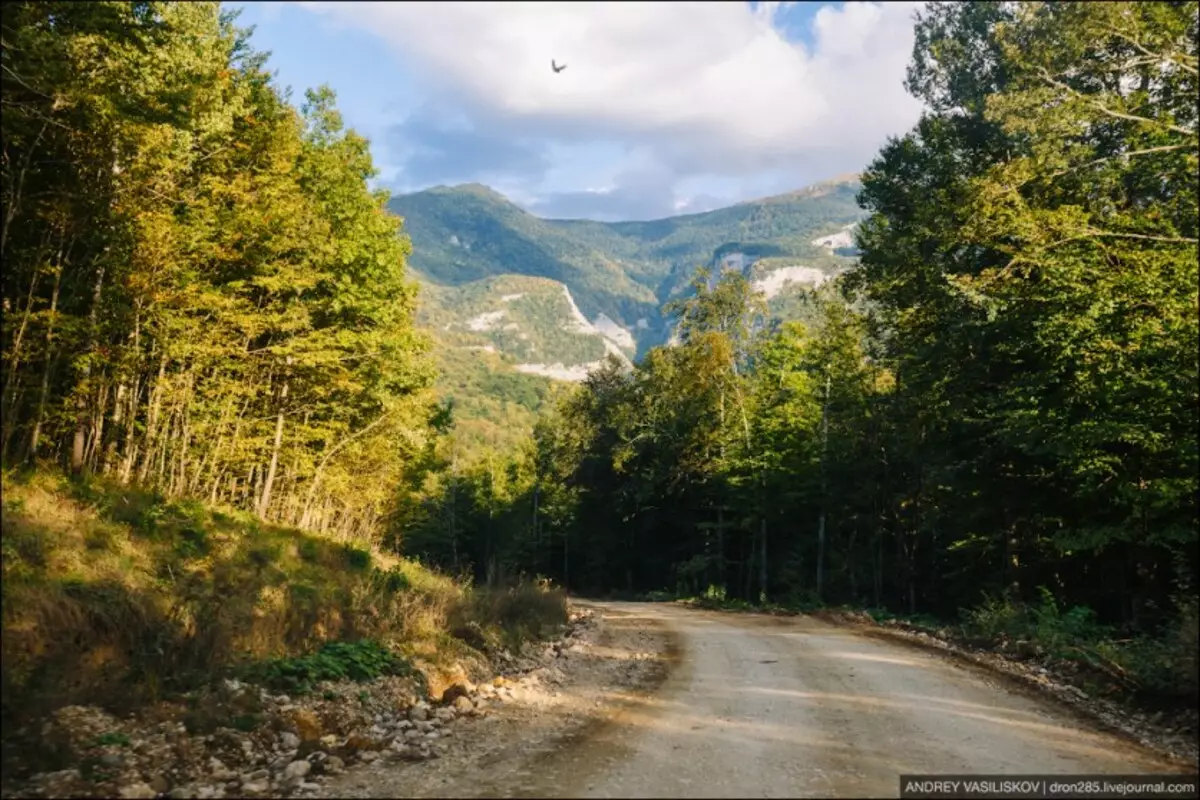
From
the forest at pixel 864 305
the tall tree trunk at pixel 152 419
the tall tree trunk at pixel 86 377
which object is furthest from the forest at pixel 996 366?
the tall tree trunk at pixel 152 419

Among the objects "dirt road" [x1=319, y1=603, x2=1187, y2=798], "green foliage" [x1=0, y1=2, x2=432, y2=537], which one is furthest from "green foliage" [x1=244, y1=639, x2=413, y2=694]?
"green foliage" [x1=0, y1=2, x2=432, y2=537]

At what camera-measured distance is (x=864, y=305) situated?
32.4 metres

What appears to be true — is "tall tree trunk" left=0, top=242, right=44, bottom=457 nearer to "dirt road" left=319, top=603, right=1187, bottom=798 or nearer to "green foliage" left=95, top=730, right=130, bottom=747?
"green foliage" left=95, top=730, right=130, bottom=747

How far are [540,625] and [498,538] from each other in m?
62.4

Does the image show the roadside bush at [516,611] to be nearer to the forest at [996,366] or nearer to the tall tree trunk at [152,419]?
the tall tree trunk at [152,419]

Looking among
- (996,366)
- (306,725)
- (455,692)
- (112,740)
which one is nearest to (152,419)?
(455,692)

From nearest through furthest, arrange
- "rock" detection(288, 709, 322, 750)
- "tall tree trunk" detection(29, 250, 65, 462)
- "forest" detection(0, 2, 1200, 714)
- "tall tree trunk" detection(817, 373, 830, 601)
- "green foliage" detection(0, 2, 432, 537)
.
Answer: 1. "rock" detection(288, 709, 322, 750)
2. "green foliage" detection(0, 2, 432, 537)
3. "tall tree trunk" detection(29, 250, 65, 462)
4. "forest" detection(0, 2, 1200, 714)
5. "tall tree trunk" detection(817, 373, 830, 601)

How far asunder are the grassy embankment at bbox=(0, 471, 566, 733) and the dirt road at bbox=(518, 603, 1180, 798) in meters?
3.95

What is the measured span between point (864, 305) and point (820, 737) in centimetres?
2754

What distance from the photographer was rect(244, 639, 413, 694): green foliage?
8.60 m

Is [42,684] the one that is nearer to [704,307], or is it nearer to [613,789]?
[613,789]

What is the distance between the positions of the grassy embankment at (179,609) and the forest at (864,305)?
2258 mm

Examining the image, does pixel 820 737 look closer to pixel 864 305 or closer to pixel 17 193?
pixel 17 193

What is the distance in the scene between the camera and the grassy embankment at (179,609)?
7430mm
